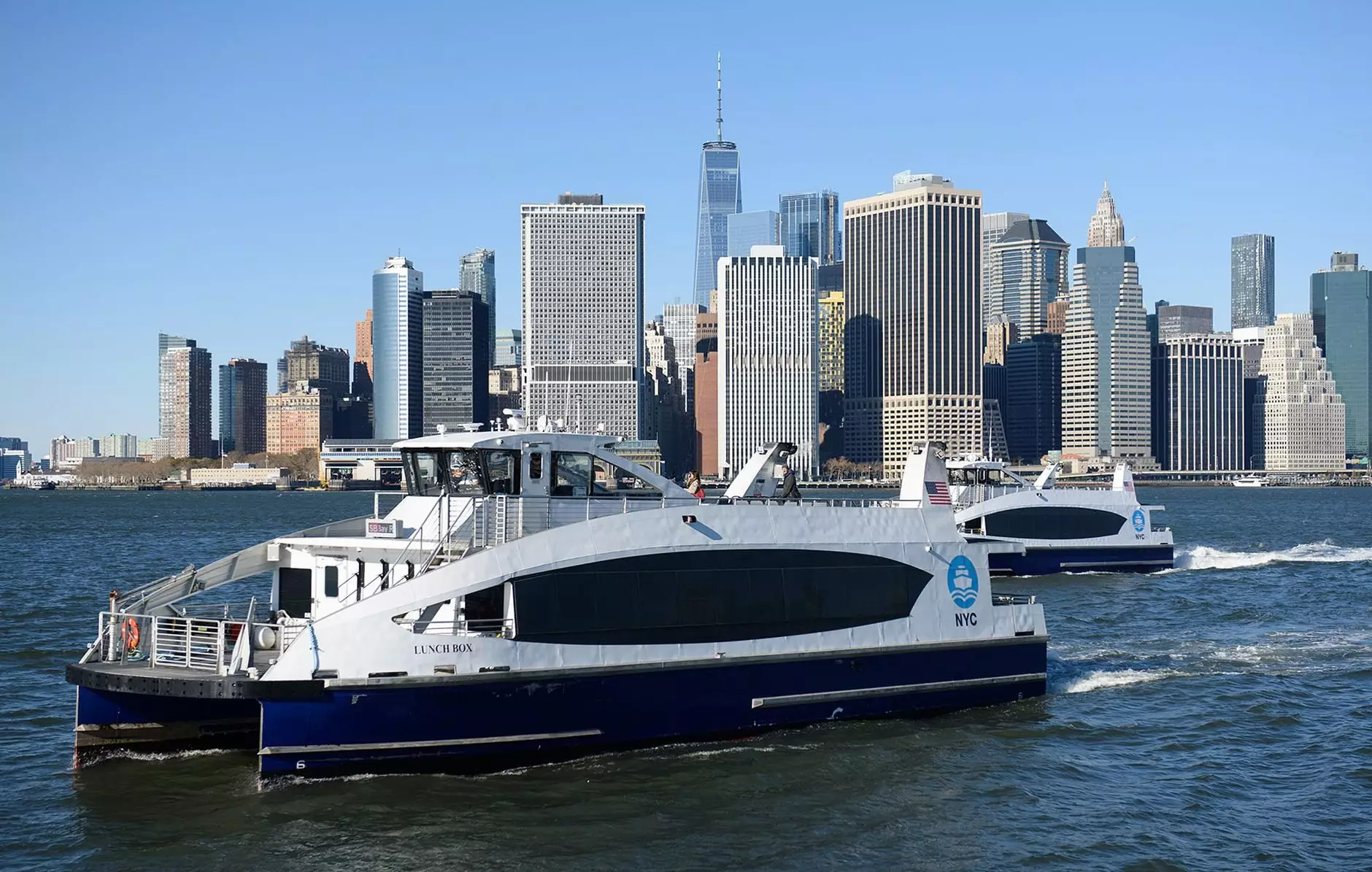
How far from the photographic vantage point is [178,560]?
5022 cm

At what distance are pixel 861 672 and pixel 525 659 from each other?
528 cm

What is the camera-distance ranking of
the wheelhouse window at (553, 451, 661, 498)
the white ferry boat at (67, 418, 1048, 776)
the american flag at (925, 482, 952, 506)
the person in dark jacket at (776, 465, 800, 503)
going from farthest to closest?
the american flag at (925, 482, 952, 506)
the person in dark jacket at (776, 465, 800, 503)
the wheelhouse window at (553, 451, 661, 498)
the white ferry boat at (67, 418, 1048, 776)

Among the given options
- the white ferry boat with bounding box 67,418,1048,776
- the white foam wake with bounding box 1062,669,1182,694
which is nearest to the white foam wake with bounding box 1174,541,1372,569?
the white foam wake with bounding box 1062,669,1182,694

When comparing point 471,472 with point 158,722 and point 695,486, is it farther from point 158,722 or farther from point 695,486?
point 158,722

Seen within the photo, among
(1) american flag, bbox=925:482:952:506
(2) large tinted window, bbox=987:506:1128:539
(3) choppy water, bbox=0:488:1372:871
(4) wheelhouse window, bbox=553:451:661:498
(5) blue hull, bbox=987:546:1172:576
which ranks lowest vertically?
(3) choppy water, bbox=0:488:1372:871

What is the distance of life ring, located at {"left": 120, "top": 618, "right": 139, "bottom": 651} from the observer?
16672 millimetres

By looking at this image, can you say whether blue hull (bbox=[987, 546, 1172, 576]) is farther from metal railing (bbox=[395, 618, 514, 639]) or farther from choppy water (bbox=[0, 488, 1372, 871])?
metal railing (bbox=[395, 618, 514, 639])

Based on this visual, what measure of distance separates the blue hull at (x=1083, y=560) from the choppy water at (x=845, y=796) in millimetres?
17366

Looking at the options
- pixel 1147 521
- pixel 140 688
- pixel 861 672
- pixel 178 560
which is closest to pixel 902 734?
pixel 861 672

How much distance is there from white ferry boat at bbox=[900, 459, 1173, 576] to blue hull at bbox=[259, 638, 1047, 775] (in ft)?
75.7

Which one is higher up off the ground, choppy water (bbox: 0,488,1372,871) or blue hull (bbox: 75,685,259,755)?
blue hull (bbox: 75,685,259,755)

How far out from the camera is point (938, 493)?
69.5 feet

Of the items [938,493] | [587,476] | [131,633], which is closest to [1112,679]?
[938,493]

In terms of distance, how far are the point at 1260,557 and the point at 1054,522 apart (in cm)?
1142
